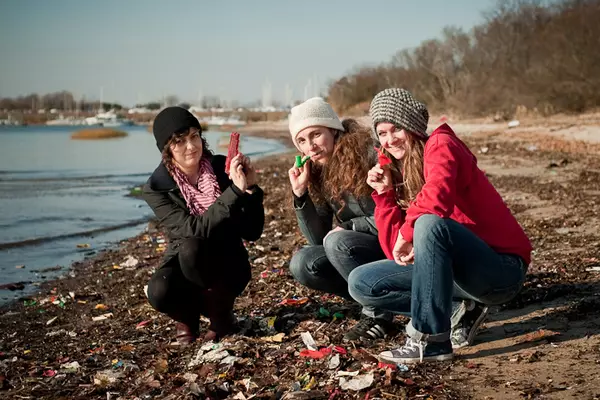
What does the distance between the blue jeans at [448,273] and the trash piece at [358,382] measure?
0.35m

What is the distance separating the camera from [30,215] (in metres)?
14.1

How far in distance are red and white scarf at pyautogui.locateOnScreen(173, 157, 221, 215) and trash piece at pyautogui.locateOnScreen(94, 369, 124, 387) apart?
1174 millimetres

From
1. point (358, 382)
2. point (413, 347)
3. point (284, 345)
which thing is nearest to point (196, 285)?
point (284, 345)

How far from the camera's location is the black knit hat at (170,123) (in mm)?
4348

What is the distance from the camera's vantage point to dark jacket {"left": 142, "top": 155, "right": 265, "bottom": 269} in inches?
169

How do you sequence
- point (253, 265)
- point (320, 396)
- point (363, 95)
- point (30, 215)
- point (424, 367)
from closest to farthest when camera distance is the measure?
point (320, 396), point (424, 367), point (253, 265), point (30, 215), point (363, 95)

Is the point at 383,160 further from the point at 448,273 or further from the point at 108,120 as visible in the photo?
the point at 108,120

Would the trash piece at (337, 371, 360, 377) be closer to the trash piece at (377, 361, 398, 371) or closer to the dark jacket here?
the trash piece at (377, 361, 398, 371)

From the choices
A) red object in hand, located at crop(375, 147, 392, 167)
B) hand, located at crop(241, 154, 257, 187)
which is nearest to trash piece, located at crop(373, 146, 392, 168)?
red object in hand, located at crop(375, 147, 392, 167)

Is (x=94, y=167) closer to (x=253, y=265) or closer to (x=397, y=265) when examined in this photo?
(x=253, y=265)

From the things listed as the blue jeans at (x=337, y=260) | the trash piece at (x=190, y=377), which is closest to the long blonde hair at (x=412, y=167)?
the blue jeans at (x=337, y=260)

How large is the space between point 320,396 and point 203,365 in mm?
996

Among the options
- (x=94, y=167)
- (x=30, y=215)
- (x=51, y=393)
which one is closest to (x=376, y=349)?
(x=51, y=393)

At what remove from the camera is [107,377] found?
4094 millimetres
